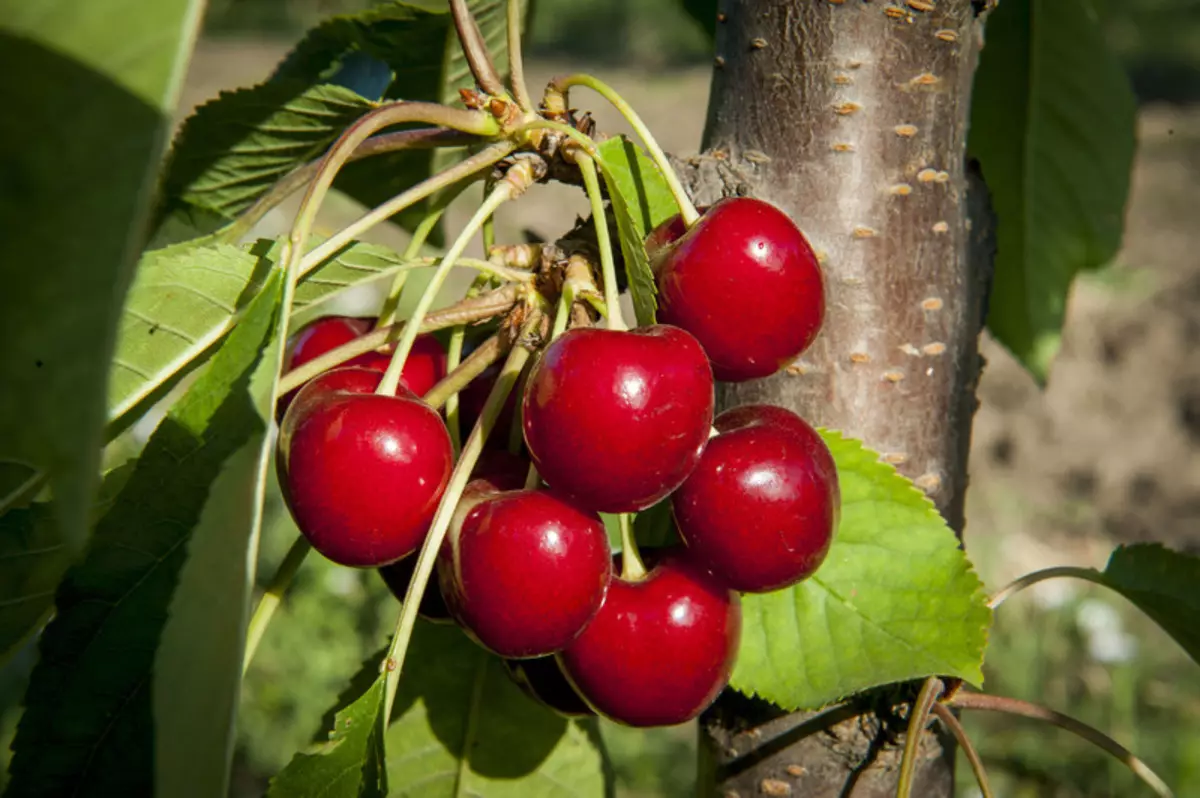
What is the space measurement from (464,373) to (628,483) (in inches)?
6.6

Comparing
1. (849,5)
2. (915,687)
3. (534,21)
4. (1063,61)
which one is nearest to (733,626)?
(915,687)

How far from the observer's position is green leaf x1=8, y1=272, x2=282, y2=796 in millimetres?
572

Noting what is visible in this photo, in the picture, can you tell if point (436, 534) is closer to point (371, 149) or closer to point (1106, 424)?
point (371, 149)

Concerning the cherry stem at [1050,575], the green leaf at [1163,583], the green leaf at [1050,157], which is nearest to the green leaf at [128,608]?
the cherry stem at [1050,575]

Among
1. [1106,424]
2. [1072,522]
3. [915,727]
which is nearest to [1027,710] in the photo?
[915,727]

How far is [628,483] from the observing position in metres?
0.58

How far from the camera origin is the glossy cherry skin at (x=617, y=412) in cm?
57

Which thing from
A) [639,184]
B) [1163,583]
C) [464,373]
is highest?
[639,184]

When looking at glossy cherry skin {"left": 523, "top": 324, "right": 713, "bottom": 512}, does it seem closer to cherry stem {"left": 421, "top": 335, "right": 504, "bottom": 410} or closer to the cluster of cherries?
the cluster of cherries

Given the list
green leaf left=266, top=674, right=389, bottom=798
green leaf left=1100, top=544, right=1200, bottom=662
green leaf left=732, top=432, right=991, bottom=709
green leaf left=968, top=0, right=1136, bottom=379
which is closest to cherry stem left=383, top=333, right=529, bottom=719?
green leaf left=266, top=674, right=389, bottom=798

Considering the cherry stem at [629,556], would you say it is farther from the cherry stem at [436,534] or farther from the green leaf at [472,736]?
the green leaf at [472,736]

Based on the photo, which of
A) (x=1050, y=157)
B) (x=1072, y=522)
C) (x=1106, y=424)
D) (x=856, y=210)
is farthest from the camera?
(x=1106, y=424)

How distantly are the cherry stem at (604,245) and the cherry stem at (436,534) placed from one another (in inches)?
3.6

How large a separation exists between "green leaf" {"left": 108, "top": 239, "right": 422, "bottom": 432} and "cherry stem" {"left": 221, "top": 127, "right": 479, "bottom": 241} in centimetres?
10
